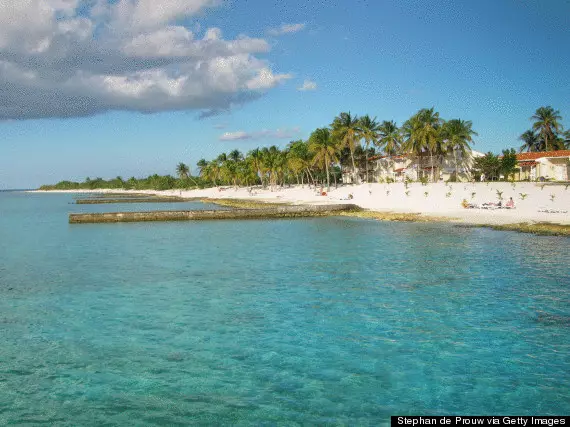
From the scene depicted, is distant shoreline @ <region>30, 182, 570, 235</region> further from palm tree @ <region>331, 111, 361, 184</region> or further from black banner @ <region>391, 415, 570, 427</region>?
black banner @ <region>391, 415, 570, 427</region>

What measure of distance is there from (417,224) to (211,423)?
118ft

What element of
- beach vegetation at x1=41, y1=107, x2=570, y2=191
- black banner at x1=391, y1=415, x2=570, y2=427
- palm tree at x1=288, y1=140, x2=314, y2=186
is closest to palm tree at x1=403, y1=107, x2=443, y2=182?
beach vegetation at x1=41, y1=107, x2=570, y2=191

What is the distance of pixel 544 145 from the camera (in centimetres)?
9588

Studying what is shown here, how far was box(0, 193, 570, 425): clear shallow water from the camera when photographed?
8781mm

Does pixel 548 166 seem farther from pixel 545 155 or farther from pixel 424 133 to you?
pixel 424 133

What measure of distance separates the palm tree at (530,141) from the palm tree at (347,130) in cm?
3609

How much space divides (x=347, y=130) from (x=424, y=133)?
13459 mm

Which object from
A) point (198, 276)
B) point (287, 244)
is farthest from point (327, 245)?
point (198, 276)

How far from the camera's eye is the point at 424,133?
77.6 m

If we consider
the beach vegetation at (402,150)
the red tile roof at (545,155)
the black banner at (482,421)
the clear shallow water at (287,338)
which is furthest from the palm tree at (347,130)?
the black banner at (482,421)

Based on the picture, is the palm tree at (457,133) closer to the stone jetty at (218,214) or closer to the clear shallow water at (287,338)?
the stone jetty at (218,214)

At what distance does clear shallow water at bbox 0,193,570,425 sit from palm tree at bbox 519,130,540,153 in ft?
266

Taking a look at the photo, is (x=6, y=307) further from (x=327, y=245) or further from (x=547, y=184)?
(x=547, y=184)

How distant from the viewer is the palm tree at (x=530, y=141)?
317 feet
